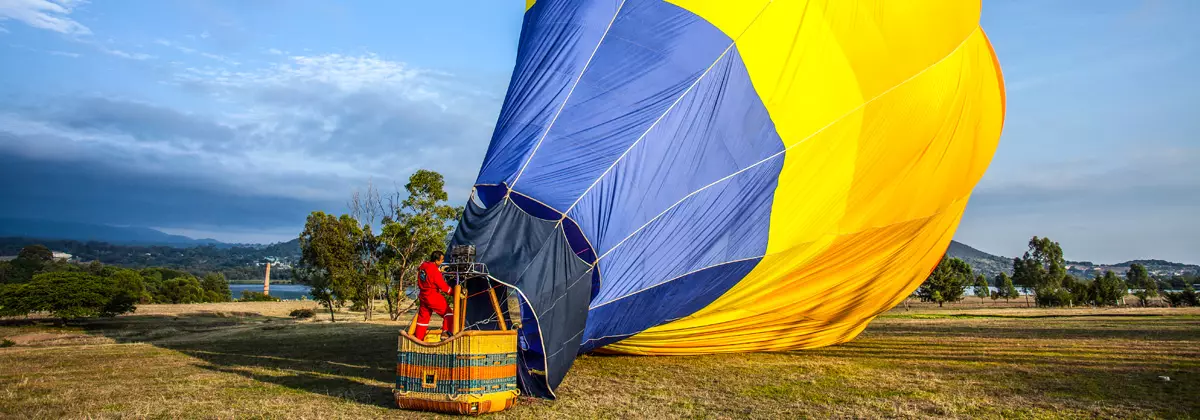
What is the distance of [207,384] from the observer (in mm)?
7523

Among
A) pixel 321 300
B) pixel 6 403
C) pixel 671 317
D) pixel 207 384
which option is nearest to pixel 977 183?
pixel 671 317

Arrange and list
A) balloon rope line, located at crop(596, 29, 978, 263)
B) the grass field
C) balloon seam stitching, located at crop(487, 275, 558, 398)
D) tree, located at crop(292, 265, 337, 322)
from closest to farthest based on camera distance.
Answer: the grass field < balloon seam stitching, located at crop(487, 275, 558, 398) < balloon rope line, located at crop(596, 29, 978, 263) < tree, located at crop(292, 265, 337, 322)

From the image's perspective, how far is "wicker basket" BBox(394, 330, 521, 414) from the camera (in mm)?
5691

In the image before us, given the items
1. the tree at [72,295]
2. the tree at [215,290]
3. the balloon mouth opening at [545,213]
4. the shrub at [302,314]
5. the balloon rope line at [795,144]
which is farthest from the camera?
the tree at [215,290]

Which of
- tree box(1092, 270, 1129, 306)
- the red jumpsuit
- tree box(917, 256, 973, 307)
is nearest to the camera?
the red jumpsuit

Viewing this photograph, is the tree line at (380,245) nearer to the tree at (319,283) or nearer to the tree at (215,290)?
the tree at (319,283)

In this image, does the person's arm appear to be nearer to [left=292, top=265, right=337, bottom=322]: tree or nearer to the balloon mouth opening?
the balloon mouth opening

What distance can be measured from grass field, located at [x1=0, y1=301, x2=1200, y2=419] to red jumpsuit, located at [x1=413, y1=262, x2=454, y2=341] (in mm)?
735

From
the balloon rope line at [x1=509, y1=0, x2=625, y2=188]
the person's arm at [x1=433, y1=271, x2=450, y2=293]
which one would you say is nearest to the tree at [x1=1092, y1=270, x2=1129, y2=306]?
the balloon rope line at [x1=509, y1=0, x2=625, y2=188]

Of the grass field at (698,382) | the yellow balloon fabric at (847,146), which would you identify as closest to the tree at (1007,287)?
the grass field at (698,382)

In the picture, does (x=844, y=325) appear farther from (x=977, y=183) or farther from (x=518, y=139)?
(x=518, y=139)

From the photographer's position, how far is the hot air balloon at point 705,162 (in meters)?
6.87

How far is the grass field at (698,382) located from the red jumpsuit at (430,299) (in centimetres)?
74

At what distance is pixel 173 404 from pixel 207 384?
1410 millimetres
